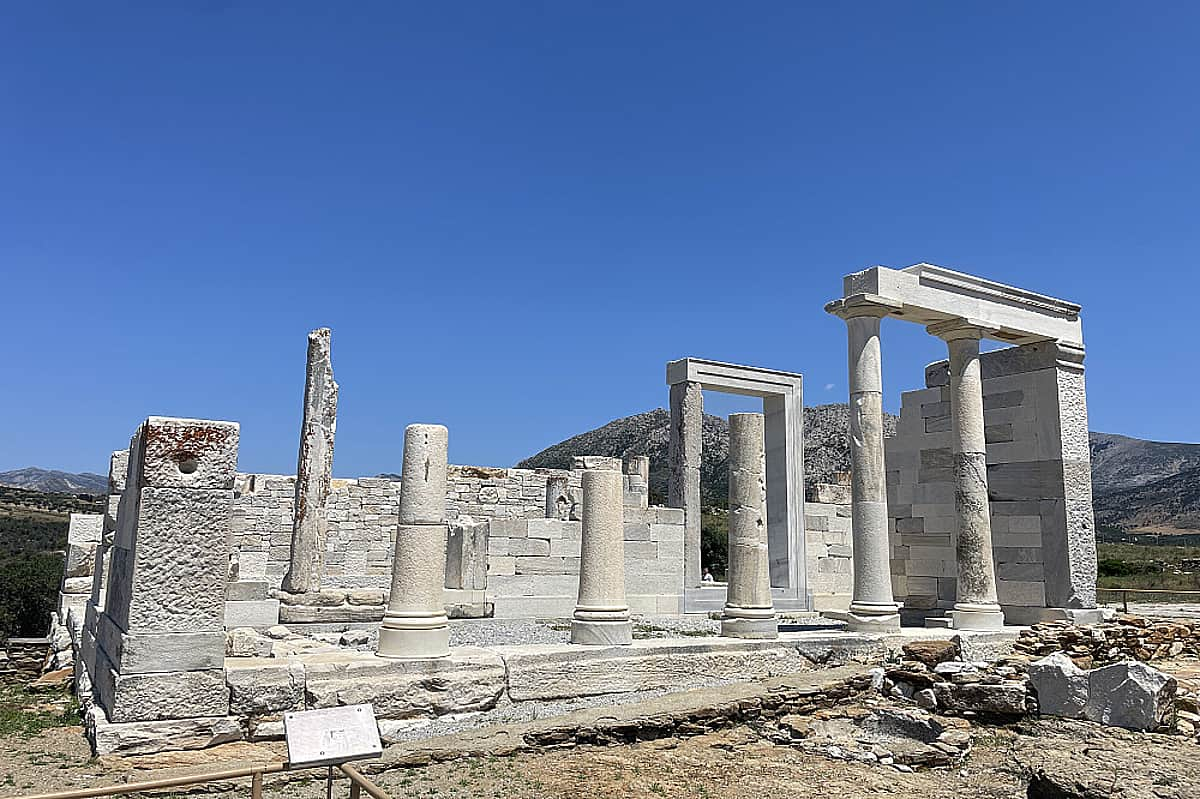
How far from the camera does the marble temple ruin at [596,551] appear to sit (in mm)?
7734

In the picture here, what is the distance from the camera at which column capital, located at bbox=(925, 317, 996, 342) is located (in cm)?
1468

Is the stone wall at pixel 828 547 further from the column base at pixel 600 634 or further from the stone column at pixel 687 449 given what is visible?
the column base at pixel 600 634

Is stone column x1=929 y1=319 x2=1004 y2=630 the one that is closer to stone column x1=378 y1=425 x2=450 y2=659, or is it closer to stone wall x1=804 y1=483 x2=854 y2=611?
stone wall x1=804 y1=483 x2=854 y2=611

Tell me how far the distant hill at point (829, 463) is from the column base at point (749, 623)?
1619 inches

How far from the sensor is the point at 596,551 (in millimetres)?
10961

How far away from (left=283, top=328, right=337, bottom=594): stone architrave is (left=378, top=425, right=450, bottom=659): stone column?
23.3 ft

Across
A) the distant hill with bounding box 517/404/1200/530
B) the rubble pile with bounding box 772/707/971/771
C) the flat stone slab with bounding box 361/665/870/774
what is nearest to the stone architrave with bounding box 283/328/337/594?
the flat stone slab with bounding box 361/665/870/774

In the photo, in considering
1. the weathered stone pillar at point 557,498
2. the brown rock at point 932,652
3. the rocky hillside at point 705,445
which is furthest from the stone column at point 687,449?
the rocky hillside at point 705,445

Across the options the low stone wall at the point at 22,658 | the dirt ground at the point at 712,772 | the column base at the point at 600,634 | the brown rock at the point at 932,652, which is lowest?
the low stone wall at the point at 22,658

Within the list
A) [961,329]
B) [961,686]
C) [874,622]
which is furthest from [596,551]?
[961,329]

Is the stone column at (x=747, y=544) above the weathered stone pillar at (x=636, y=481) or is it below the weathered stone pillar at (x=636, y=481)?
below

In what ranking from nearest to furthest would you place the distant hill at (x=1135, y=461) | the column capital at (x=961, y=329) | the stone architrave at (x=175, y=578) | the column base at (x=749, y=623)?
the stone architrave at (x=175, y=578), the column base at (x=749, y=623), the column capital at (x=961, y=329), the distant hill at (x=1135, y=461)

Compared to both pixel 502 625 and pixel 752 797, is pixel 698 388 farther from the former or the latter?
pixel 752 797

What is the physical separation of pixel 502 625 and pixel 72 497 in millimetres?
67315
